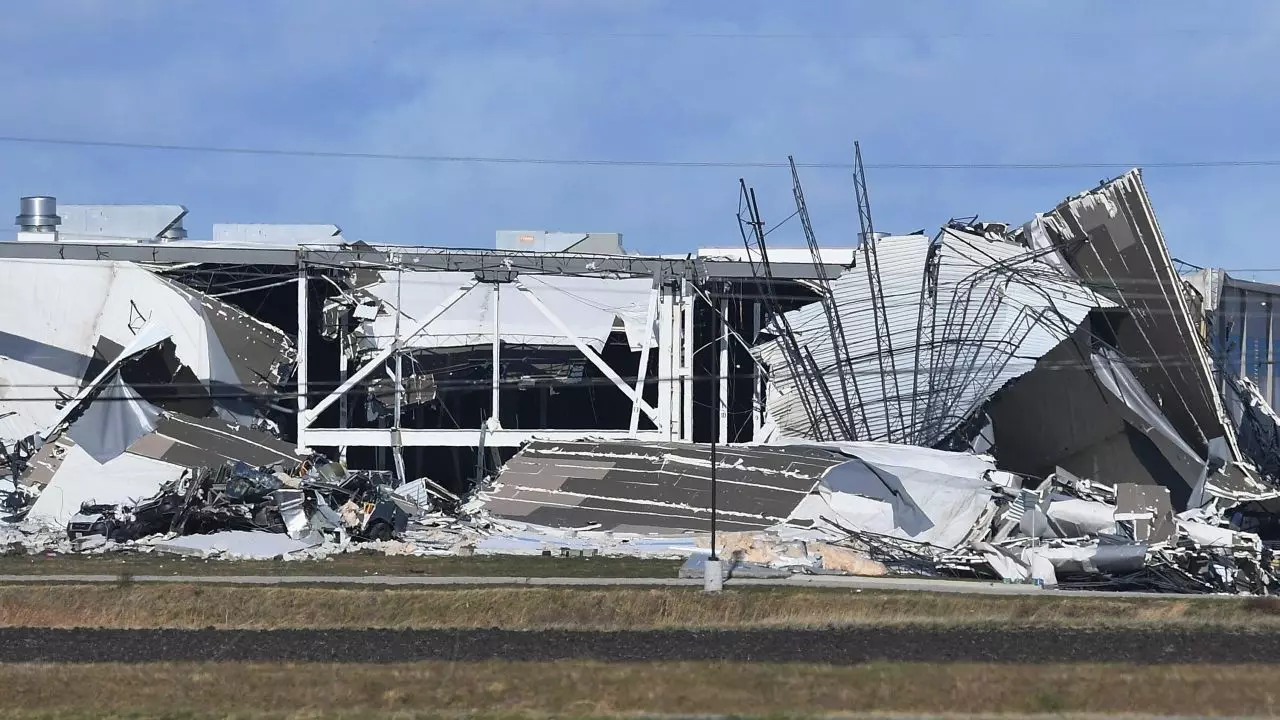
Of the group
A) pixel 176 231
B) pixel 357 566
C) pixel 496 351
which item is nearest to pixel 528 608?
pixel 357 566

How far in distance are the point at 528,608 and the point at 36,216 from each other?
29772 millimetres

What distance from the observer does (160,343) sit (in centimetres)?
3656

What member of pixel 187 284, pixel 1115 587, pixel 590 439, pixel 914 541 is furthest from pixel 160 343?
pixel 1115 587

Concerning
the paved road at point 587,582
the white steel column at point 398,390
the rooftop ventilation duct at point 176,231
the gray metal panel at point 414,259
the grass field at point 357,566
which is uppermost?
the rooftop ventilation duct at point 176,231

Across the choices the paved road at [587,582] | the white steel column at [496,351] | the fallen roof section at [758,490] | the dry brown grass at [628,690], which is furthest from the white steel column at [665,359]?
the dry brown grass at [628,690]

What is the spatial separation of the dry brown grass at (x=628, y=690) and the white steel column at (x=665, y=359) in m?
22.4

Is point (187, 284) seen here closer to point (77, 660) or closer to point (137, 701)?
point (77, 660)

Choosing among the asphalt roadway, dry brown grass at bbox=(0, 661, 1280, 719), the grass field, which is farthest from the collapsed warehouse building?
dry brown grass at bbox=(0, 661, 1280, 719)

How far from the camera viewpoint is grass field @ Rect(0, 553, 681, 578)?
25.1 m

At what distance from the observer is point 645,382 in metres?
36.7

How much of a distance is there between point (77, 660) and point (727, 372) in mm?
26971

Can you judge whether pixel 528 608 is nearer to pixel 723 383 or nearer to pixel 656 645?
pixel 656 645

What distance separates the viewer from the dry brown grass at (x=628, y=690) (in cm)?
1282

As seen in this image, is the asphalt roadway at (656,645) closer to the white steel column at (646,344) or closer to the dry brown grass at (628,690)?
the dry brown grass at (628,690)
